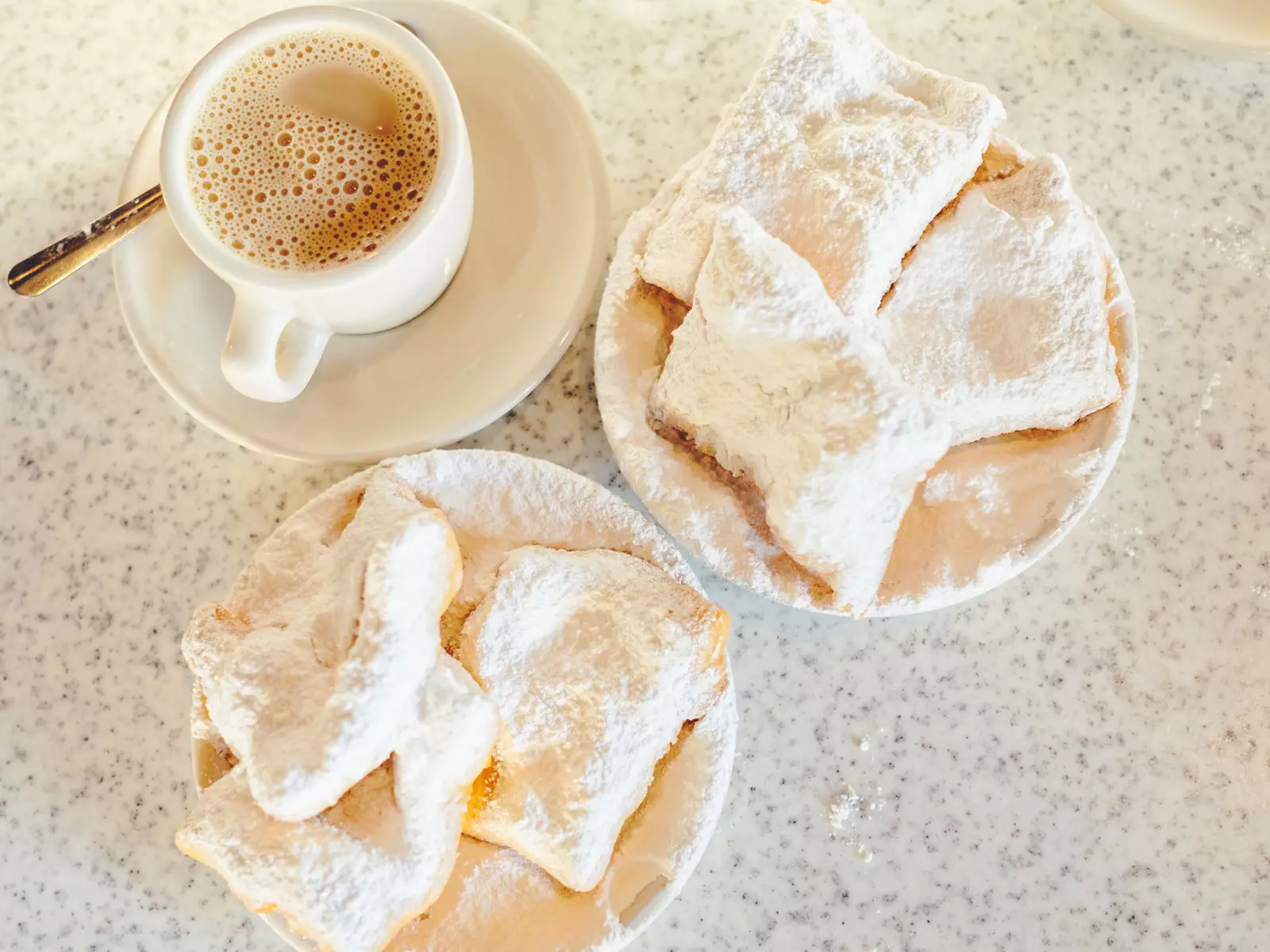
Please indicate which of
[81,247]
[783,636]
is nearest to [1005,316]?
[783,636]

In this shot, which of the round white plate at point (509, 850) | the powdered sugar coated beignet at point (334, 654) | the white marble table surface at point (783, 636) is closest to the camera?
the powdered sugar coated beignet at point (334, 654)

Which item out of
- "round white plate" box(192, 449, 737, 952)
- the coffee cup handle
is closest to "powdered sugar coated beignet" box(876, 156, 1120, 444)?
"round white plate" box(192, 449, 737, 952)

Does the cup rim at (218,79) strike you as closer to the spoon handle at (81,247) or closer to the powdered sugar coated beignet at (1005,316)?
the spoon handle at (81,247)

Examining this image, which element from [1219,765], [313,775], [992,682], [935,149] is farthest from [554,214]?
[1219,765]

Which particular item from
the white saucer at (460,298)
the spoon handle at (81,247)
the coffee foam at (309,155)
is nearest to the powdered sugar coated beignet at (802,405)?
the white saucer at (460,298)

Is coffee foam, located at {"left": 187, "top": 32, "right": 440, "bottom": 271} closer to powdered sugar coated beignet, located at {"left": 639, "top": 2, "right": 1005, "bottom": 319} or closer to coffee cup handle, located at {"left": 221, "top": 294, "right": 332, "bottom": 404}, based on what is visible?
coffee cup handle, located at {"left": 221, "top": 294, "right": 332, "bottom": 404}

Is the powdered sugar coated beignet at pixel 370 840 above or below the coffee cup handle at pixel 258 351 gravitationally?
below
